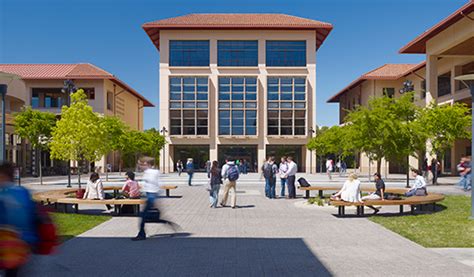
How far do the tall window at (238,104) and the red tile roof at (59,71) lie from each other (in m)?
12.9

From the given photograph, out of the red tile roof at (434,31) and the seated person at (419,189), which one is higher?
the red tile roof at (434,31)

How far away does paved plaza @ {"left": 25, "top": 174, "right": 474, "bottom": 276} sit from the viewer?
7.61 m

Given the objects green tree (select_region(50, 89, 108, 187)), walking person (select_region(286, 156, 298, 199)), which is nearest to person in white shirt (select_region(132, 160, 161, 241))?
walking person (select_region(286, 156, 298, 199))

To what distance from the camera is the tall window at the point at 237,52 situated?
56.5 m

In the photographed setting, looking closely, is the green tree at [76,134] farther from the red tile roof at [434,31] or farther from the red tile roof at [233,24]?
the red tile roof at [233,24]

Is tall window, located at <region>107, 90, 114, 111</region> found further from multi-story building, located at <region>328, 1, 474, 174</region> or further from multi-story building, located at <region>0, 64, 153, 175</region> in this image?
multi-story building, located at <region>328, 1, 474, 174</region>

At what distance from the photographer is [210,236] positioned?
10898 mm

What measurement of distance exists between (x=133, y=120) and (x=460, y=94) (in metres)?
50.5

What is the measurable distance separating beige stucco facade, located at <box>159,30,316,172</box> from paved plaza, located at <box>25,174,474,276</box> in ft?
140

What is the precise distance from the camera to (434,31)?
35594mm

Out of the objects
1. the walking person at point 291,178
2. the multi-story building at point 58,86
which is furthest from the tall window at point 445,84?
the multi-story building at point 58,86

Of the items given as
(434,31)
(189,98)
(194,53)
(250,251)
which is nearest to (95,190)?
(250,251)

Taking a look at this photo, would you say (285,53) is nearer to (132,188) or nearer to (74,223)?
(132,188)

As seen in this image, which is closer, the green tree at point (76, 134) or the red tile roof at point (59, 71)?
the green tree at point (76, 134)
